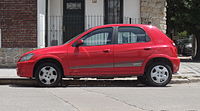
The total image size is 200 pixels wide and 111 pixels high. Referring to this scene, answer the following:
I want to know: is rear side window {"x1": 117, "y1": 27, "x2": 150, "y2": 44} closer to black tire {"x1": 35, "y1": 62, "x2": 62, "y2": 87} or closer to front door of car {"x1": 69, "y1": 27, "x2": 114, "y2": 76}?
front door of car {"x1": 69, "y1": 27, "x2": 114, "y2": 76}

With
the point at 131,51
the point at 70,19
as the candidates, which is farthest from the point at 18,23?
the point at 131,51

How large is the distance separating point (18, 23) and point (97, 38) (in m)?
5.36

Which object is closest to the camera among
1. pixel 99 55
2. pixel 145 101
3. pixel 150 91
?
pixel 145 101

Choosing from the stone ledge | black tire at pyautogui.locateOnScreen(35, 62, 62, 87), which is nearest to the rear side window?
black tire at pyautogui.locateOnScreen(35, 62, 62, 87)

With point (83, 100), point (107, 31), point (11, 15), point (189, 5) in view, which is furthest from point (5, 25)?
point (189, 5)

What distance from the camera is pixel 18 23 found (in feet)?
49.4

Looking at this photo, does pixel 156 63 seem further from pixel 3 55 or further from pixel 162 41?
pixel 3 55

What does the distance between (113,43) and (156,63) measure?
134 cm

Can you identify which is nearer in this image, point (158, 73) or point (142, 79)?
point (158, 73)

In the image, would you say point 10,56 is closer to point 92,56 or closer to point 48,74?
point 48,74

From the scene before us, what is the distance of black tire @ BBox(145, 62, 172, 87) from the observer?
423 inches

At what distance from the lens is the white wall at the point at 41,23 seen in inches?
595

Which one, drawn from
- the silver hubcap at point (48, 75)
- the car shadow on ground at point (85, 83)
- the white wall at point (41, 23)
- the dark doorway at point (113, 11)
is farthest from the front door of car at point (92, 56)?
the dark doorway at point (113, 11)

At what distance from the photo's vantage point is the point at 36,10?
15.1 meters
